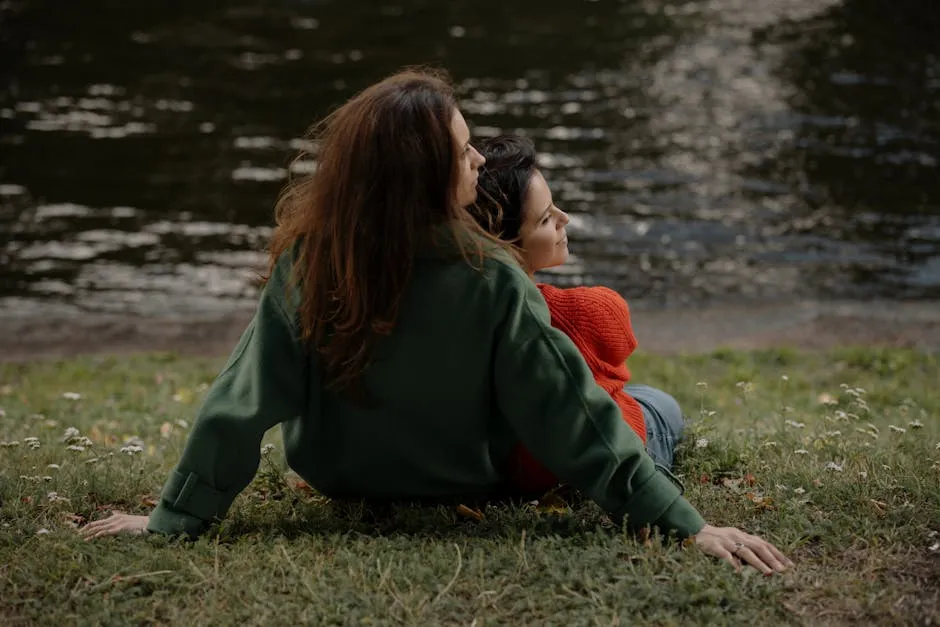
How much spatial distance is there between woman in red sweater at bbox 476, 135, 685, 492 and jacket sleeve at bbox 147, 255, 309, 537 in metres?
0.71

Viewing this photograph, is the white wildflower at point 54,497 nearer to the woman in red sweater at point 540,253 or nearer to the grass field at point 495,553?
the grass field at point 495,553

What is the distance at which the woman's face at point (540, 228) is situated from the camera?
12.1 ft

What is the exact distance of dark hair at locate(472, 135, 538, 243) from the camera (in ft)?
12.1

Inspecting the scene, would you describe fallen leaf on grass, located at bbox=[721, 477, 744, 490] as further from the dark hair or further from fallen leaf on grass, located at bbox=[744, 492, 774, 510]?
the dark hair

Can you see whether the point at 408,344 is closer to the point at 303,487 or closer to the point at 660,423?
the point at 303,487

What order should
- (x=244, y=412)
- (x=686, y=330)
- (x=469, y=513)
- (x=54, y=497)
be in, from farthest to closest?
1. (x=686, y=330)
2. (x=54, y=497)
3. (x=469, y=513)
4. (x=244, y=412)

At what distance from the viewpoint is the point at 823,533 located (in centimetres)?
344

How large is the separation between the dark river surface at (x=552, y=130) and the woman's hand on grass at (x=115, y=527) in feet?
21.1

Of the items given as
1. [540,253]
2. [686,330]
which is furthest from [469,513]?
[686,330]

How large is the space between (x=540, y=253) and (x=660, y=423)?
0.87 m

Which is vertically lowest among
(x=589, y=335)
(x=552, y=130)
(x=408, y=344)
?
(x=552, y=130)

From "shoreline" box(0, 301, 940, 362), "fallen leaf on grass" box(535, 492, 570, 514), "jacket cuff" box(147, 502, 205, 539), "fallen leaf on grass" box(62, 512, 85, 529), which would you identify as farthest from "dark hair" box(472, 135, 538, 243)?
"shoreline" box(0, 301, 940, 362)

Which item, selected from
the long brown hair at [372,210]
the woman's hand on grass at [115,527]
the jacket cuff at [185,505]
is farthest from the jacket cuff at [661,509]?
the woman's hand on grass at [115,527]

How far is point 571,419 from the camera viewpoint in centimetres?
328
